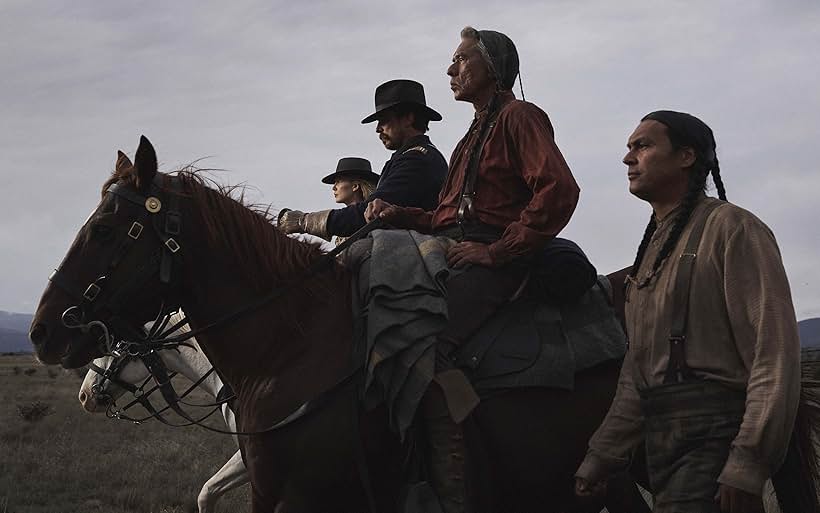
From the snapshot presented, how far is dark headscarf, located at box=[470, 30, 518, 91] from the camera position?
4902mm

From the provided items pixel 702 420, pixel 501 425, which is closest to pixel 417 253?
pixel 501 425

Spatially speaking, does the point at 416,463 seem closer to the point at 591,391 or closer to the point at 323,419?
the point at 323,419

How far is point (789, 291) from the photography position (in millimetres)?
2910

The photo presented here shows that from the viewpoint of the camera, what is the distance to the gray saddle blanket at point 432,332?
4.16 m

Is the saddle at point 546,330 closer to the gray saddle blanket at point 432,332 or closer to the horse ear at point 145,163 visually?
the gray saddle blanket at point 432,332

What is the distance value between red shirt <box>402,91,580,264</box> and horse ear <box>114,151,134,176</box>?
160 centimetres

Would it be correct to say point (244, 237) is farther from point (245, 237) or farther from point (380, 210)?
point (380, 210)

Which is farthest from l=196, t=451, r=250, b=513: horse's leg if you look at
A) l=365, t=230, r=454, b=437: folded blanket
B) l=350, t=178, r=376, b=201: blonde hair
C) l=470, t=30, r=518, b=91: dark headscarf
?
l=470, t=30, r=518, b=91: dark headscarf

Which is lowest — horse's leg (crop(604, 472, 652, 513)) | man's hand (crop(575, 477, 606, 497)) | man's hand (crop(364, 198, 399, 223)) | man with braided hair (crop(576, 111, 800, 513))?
horse's leg (crop(604, 472, 652, 513))

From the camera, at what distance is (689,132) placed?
3264 millimetres

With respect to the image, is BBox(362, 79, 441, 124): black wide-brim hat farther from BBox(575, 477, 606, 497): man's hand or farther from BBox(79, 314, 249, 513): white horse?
BBox(575, 477, 606, 497): man's hand

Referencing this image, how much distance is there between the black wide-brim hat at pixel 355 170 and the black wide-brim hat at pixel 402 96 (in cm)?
198

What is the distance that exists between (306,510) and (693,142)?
2.44m

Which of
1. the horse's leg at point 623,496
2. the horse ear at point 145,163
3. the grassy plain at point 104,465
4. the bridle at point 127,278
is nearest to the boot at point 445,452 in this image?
the horse's leg at point 623,496
